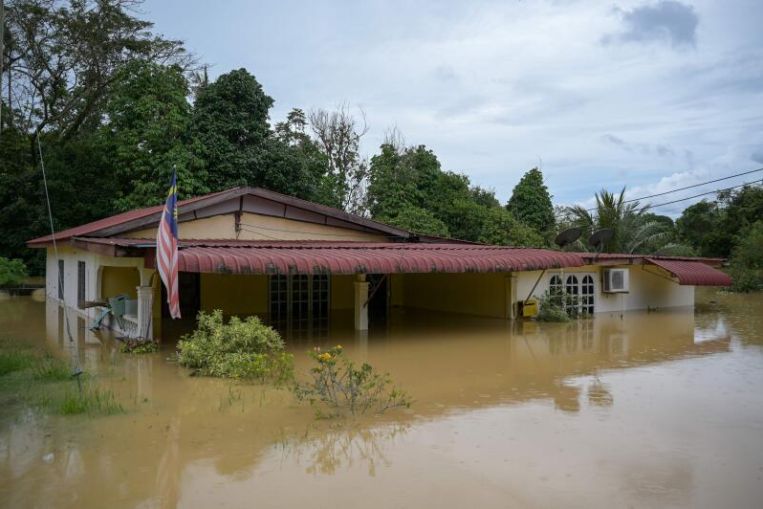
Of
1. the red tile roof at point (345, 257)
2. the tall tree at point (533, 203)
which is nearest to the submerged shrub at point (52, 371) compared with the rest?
the red tile roof at point (345, 257)

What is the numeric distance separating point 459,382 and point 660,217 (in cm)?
4899

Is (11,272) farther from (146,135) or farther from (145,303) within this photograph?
(145,303)

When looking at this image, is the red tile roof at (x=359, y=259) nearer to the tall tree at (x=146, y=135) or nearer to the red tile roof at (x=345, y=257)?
the red tile roof at (x=345, y=257)

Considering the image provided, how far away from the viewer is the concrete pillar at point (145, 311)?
39.0 ft

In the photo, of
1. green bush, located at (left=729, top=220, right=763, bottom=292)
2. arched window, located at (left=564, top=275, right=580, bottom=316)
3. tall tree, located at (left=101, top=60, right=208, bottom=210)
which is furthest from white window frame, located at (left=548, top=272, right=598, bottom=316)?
tall tree, located at (left=101, top=60, right=208, bottom=210)

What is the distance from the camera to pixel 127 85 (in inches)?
975

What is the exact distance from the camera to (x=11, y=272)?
76.6ft

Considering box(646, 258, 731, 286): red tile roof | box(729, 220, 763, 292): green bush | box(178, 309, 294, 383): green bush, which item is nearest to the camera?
box(178, 309, 294, 383): green bush

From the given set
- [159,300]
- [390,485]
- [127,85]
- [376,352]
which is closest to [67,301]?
[159,300]

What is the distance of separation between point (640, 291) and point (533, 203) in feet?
36.5

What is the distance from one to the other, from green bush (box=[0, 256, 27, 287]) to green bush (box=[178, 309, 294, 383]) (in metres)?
16.7

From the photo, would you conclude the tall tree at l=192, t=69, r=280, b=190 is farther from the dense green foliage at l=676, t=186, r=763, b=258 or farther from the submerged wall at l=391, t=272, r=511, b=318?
the dense green foliage at l=676, t=186, r=763, b=258

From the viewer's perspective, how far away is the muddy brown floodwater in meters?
5.08

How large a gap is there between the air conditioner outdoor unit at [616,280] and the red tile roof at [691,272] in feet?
2.91
